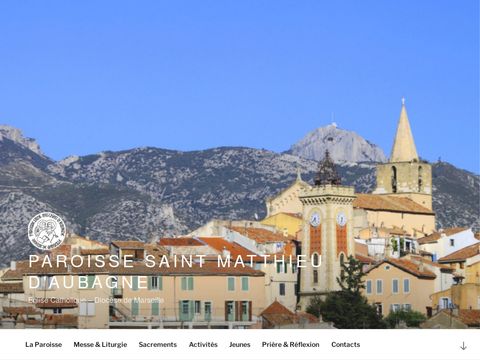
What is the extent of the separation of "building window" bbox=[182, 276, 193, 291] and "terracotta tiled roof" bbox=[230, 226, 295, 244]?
12502 mm

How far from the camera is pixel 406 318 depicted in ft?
257

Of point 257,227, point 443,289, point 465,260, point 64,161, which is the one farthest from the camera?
point 64,161

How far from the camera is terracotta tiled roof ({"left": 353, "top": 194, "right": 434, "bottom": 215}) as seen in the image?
11170cm

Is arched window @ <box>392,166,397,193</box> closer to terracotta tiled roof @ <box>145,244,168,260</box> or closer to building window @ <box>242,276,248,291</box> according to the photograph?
terracotta tiled roof @ <box>145,244,168,260</box>

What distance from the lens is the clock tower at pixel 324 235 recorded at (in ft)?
302

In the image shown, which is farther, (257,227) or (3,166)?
(3,166)

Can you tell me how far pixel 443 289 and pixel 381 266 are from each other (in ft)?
Answer: 11.0

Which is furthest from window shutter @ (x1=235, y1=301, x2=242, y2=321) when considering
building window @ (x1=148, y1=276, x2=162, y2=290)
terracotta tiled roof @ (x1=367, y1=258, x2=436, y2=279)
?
terracotta tiled roof @ (x1=367, y1=258, x2=436, y2=279)

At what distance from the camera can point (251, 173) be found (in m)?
166

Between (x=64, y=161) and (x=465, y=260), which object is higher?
(x=64, y=161)

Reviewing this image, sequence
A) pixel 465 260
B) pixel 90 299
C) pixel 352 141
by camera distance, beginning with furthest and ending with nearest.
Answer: pixel 352 141 < pixel 465 260 < pixel 90 299
